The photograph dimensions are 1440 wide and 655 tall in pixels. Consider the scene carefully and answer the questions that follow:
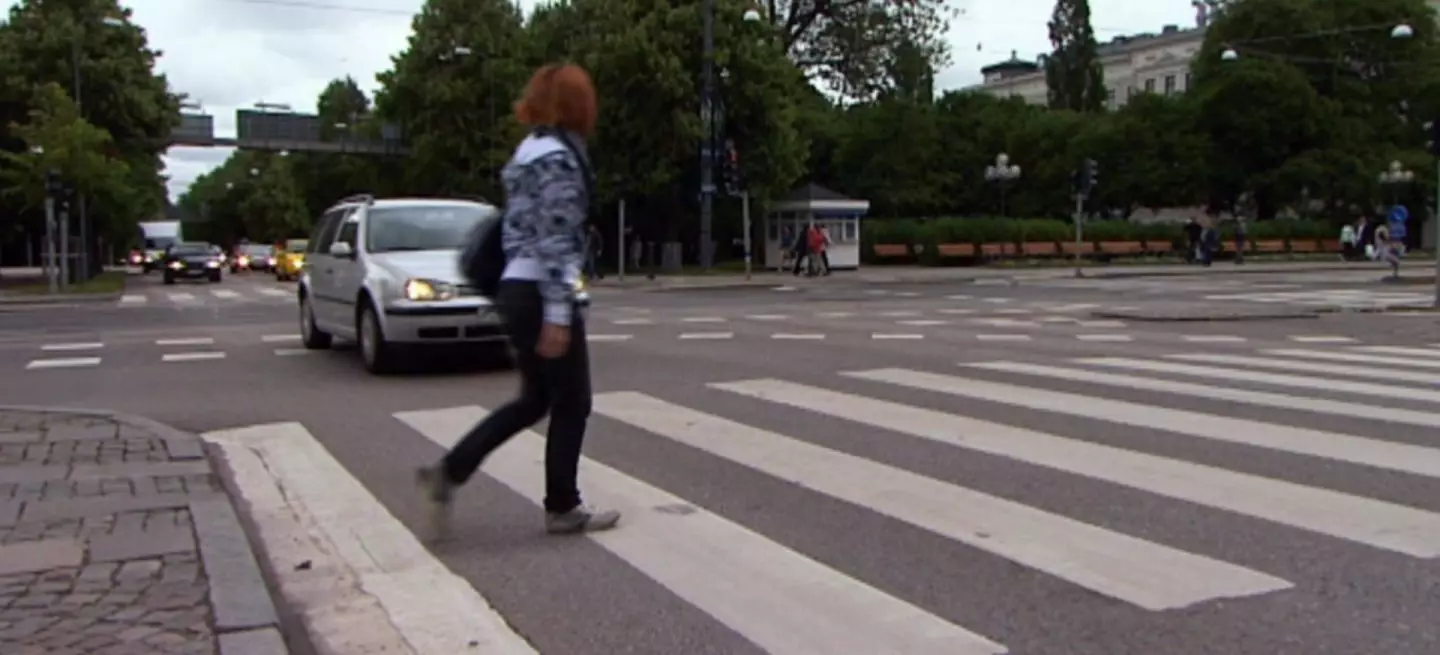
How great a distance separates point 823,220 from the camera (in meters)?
43.8

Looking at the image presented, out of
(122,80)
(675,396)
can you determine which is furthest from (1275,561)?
(122,80)

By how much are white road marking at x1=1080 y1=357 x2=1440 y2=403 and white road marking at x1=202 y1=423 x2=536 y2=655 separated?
22.8ft

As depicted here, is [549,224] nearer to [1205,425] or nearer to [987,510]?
[987,510]

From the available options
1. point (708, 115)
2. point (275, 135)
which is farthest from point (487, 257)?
point (275, 135)

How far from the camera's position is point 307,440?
8.01 metres

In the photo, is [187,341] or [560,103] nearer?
[560,103]

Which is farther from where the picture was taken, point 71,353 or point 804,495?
point 71,353

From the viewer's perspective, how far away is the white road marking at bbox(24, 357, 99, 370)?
12828 mm

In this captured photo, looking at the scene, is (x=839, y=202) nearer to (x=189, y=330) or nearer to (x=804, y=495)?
(x=189, y=330)

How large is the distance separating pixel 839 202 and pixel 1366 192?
2811 centimetres

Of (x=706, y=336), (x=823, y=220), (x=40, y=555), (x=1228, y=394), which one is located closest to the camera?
(x=40, y=555)

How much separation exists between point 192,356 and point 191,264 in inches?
1445

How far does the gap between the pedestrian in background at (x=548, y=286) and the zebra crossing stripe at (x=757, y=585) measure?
48 cm

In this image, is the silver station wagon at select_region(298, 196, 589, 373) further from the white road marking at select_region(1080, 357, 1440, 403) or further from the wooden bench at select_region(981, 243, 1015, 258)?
the wooden bench at select_region(981, 243, 1015, 258)
